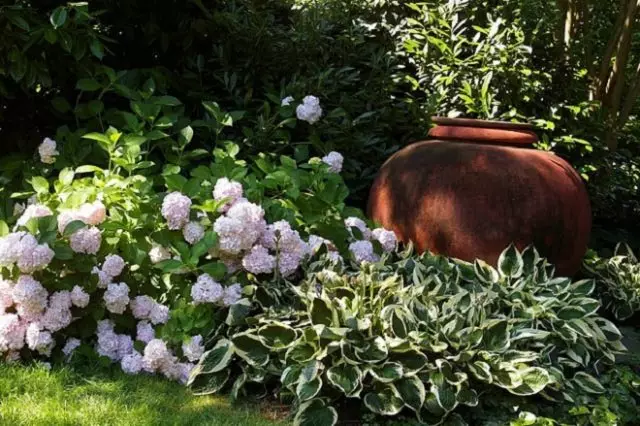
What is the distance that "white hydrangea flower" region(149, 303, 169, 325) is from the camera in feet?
10.0

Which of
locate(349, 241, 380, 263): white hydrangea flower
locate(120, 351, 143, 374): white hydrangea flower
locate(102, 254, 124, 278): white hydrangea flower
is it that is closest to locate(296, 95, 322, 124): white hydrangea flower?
locate(349, 241, 380, 263): white hydrangea flower

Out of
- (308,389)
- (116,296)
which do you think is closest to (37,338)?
(116,296)

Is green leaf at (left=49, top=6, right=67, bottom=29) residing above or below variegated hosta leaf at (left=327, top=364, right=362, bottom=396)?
above

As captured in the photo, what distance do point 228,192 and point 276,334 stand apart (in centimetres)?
68

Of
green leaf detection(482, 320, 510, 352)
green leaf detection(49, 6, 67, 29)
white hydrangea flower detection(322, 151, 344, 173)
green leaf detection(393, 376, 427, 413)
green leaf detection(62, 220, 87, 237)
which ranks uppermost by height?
green leaf detection(49, 6, 67, 29)

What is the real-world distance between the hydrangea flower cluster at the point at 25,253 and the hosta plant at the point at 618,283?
120 inches

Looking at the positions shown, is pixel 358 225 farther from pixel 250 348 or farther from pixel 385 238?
pixel 250 348

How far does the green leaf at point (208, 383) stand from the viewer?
287cm

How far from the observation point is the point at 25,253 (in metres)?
2.80

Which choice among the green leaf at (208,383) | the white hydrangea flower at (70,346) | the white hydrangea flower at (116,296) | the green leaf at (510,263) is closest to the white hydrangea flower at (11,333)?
the white hydrangea flower at (70,346)

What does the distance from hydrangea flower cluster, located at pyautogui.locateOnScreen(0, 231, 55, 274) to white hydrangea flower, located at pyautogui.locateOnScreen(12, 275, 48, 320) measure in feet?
0.18

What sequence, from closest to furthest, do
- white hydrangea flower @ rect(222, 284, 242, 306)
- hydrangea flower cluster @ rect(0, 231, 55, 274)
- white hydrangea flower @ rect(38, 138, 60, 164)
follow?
1. hydrangea flower cluster @ rect(0, 231, 55, 274)
2. white hydrangea flower @ rect(222, 284, 242, 306)
3. white hydrangea flower @ rect(38, 138, 60, 164)

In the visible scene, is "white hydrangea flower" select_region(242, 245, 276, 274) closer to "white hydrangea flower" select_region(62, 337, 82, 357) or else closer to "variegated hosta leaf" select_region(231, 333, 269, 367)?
"variegated hosta leaf" select_region(231, 333, 269, 367)

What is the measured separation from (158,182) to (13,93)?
1428 millimetres
